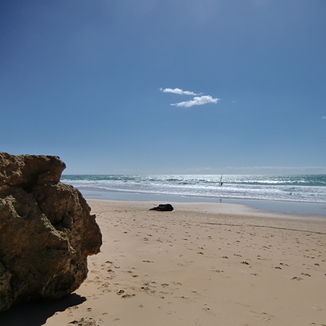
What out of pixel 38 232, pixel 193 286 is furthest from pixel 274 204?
pixel 38 232

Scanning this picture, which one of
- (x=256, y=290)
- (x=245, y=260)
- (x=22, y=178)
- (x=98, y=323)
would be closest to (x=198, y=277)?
(x=256, y=290)

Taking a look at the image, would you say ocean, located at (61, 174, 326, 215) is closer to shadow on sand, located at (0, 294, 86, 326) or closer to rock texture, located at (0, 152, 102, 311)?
rock texture, located at (0, 152, 102, 311)

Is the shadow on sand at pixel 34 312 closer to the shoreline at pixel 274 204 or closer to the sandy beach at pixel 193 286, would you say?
the sandy beach at pixel 193 286

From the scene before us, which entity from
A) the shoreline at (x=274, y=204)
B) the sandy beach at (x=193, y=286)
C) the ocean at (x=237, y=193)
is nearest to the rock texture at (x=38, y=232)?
the sandy beach at (x=193, y=286)

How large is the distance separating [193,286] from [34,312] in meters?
2.21

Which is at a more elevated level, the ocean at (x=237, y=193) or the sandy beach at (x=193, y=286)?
the sandy beach at (x=193, y=286)

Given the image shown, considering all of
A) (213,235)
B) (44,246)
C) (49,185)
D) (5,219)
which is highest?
(49,185)

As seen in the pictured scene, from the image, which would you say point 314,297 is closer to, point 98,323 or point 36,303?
point 98,323

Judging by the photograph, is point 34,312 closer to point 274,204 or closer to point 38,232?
point 38,232

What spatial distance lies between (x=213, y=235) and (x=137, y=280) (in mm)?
4537

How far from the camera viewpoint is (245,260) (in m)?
5.61

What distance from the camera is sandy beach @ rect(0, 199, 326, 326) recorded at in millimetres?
3068

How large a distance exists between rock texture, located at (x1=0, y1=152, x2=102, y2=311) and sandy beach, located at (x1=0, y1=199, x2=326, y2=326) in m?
0.23

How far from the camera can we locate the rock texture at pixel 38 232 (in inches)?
117
